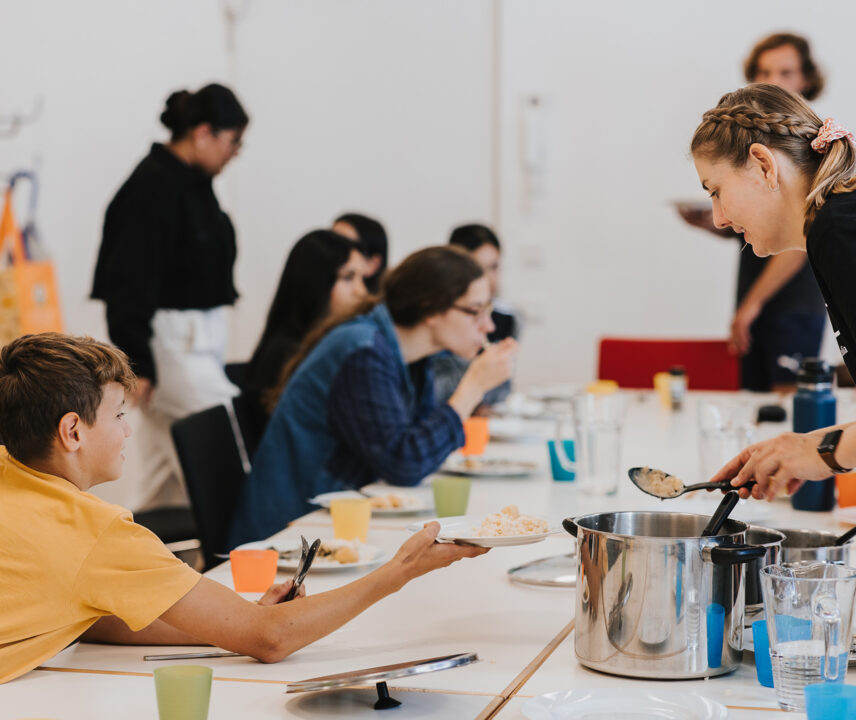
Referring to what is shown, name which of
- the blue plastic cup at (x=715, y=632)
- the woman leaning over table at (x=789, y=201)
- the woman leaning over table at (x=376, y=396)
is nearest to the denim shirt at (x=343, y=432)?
the woman leaning over table at (x=376, y=396)

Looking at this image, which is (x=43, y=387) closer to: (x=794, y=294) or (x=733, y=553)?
(x=733, y=553)

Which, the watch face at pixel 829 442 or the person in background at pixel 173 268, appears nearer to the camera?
the watch face at pixel 829 442

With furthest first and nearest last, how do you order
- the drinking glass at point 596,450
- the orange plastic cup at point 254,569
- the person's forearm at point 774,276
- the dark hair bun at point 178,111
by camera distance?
the person's forearm at point 774,276
the dark hair bun at point 178,111
the drinking glass at point 596,450
the orange plastic cup at point 254,569

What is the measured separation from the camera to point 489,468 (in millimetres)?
2338

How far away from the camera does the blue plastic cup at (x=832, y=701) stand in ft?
3.00

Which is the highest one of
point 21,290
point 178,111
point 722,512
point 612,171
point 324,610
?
point 178,111

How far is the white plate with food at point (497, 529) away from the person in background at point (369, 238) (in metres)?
2.79

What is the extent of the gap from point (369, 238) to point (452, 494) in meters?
2.61

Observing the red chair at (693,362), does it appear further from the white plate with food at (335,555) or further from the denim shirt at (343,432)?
the white plate with food at (335,555)

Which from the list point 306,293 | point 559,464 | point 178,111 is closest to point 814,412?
point 559,464

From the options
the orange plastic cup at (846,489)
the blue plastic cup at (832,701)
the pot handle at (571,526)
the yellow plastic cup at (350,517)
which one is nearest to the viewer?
the blue plastic cup at (832,701)

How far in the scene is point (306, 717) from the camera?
3.38ft

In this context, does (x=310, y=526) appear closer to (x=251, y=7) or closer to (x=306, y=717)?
(x=306, y=717)

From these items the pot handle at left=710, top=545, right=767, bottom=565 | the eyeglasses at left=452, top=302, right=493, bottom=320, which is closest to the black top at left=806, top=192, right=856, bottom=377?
the pot handle at left=710, top=545, right=767, bottom=565
